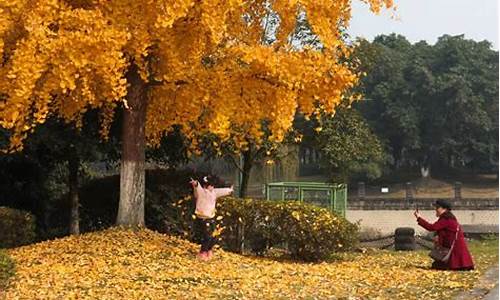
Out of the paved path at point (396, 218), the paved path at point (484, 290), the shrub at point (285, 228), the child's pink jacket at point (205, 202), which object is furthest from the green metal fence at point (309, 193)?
the paved path at point (396, 218)

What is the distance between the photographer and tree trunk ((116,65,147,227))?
1238 centimetres

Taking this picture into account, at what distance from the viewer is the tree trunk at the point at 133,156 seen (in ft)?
40.6

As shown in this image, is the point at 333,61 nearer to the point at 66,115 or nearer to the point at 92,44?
the point at 92,44

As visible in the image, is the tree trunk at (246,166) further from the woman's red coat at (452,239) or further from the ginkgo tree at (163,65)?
the woman's red coat at (452,239)

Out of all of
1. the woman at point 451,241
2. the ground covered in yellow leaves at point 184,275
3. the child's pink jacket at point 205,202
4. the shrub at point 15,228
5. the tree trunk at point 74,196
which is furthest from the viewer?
the tree trunk at point 74,196

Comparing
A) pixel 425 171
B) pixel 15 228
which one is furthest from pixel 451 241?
pixel 425 171

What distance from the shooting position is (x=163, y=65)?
11.5 meters

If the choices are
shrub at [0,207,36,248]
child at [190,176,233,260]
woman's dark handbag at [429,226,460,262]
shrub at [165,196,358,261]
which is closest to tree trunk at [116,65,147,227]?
shrub at [165,196,358,261]

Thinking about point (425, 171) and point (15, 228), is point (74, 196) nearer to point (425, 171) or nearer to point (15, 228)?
point (15, 228)

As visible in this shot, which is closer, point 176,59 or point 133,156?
point 176,59

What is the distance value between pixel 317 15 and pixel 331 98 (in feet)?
4.38

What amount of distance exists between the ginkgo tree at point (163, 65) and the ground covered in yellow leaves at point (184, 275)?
58.0 inches

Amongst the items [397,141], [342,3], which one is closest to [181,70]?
[342,3]

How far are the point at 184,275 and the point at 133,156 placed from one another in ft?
12.6
